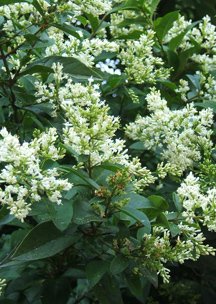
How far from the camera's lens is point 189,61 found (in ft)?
9.78

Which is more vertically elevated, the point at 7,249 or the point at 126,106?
the point at 126,106

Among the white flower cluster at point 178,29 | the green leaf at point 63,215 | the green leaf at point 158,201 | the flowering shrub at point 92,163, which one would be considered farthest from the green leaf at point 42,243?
the white flower cluster at point 178,29

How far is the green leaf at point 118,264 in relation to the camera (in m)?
1.69

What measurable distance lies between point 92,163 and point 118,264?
281 mm

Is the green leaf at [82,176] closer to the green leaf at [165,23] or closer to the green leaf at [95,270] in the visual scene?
the green leaf at [95,270]

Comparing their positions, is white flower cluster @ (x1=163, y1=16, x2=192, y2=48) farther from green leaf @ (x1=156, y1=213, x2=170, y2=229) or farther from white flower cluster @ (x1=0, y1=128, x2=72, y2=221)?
white flower cluster @ (x1=0, y1=128, x2=72, y2=221)

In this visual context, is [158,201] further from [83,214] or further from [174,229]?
[83,214]

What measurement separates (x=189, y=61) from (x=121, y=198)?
148 centimetres

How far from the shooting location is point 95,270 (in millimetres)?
1756

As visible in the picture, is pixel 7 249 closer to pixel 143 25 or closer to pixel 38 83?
pixel 38 83

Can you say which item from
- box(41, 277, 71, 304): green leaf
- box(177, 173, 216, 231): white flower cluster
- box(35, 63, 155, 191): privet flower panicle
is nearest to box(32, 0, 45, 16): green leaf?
box(35, 63, 155, 191): privet flower panicle

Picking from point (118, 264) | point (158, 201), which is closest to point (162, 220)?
point (158, 201)

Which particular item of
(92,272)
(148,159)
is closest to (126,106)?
(148,159)

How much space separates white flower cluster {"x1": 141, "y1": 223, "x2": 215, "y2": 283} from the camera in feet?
5.53
